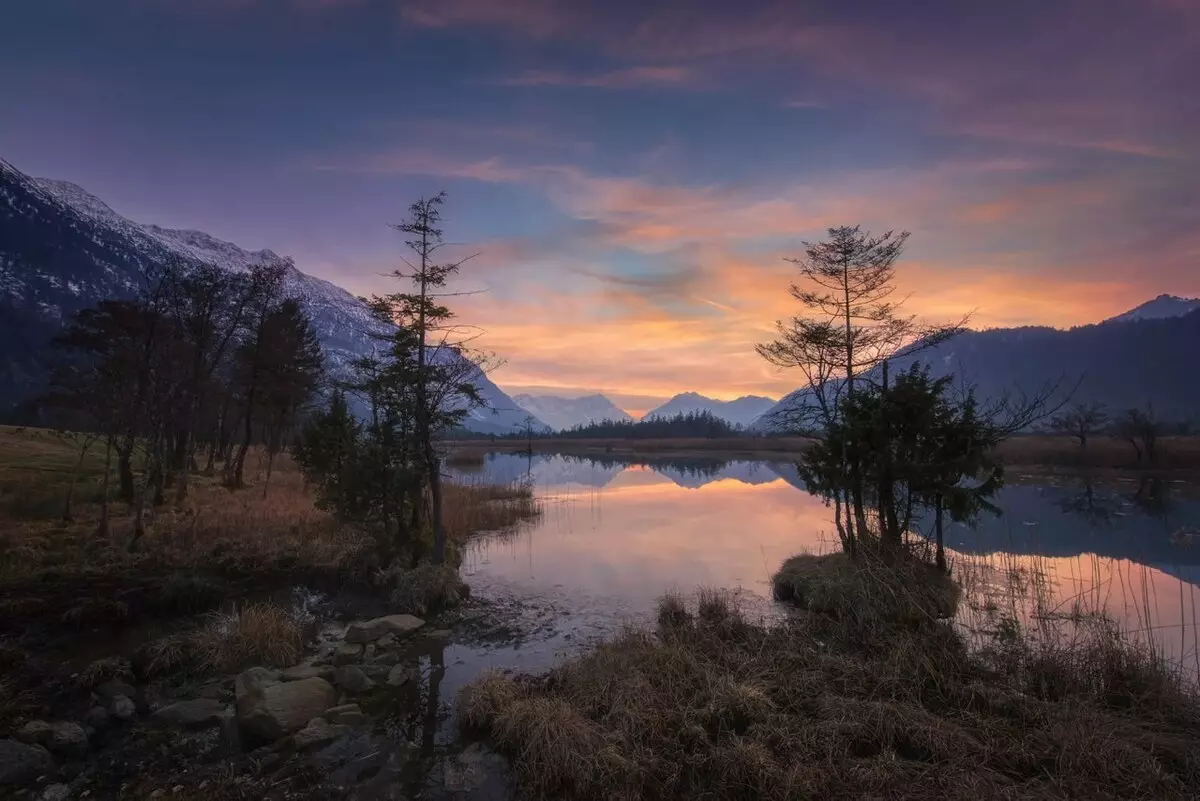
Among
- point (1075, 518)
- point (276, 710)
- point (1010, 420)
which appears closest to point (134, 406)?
point (276, 710)

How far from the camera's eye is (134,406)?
2027cm

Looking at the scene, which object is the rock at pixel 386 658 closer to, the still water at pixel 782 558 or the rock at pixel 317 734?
the still water at pixel 782 558

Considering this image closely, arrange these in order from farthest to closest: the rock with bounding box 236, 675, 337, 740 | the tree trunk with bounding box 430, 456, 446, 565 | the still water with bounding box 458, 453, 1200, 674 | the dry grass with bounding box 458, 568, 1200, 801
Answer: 1. the tree trunk with bounding box 430, 456, 446, 565
2. the still water with bounding box 458, 453, 1200, 674
3. the rock with bounding box 236, 675, 337, 740
4. the dry grass with bounding box 458, 568, 1200, 801

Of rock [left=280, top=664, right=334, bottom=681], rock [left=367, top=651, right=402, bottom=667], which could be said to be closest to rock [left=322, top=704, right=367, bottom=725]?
rock [left=280, top=664, right=334, bottom=681]

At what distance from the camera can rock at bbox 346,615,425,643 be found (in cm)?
1327

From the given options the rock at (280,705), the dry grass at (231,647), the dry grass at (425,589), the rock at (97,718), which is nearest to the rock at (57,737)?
the rock at (97,718)

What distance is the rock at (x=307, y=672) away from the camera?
10.7m

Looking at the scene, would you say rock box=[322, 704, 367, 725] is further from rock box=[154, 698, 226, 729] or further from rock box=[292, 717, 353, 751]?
rock box=[154, 698, 226, 729]

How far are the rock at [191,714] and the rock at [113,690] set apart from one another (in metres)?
1.01

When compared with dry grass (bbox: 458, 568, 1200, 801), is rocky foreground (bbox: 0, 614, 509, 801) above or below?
below

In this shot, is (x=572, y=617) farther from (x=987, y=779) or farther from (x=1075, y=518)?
(x=1075, y=518)

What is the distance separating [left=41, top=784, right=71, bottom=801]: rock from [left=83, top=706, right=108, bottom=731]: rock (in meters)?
1.70

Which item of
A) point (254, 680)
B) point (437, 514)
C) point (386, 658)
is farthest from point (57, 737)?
point (437, 514)


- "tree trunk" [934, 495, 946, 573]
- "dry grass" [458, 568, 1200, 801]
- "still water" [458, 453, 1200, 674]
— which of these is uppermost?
"tree trunk" [934, 495, 946, 573]
